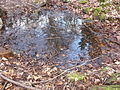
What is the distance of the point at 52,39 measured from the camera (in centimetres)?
648

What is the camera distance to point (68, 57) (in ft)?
17.8

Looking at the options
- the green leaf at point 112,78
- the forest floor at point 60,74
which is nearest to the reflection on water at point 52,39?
the forest floor at point 60,74

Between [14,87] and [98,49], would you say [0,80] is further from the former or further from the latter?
[98,49]

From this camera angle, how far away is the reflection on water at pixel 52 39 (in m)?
5.63

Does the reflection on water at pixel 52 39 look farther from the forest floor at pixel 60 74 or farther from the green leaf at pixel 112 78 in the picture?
the green leaf at pixel 112 78

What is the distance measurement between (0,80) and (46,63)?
148 cm

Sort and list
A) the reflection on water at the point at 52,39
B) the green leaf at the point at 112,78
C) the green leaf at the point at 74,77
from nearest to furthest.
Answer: the green leaf at the point at 112,78, the green leaf at the point at 74,77, the reflection on water at the point at 52,39

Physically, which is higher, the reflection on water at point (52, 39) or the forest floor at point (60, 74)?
the reflection on water at point (52, 39)

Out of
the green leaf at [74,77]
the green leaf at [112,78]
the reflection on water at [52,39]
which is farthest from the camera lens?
the reflection on water at [52,39]

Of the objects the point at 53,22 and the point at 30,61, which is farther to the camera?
the point at 53,22

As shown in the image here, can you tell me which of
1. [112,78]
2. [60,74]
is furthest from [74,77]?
[112,78]

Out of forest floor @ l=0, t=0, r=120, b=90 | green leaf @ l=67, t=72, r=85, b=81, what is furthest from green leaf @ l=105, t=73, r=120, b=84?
green leaf @ l=67, t=72, r=85, b=81

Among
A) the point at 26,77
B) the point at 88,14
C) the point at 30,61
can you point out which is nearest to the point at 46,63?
the point at 30,61

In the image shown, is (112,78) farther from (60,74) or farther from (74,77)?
(60,74)
